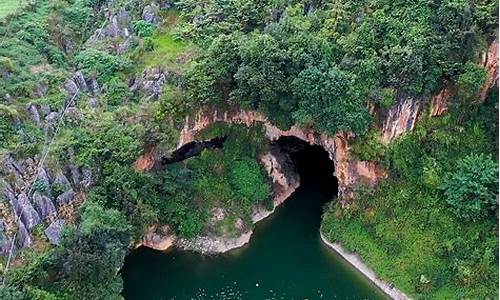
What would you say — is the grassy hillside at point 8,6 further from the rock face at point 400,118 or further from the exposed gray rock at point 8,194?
the rock face at point 400,118

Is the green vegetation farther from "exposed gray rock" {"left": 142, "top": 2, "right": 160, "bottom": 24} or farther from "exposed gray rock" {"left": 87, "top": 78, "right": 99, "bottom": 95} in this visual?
"exposed gray rock" {"left": 142, "top": 2, "right": 160, "bottom": 24}

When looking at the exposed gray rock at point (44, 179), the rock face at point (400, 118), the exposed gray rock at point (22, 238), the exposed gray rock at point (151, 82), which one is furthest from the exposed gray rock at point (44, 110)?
the rock face at point (400, 118)

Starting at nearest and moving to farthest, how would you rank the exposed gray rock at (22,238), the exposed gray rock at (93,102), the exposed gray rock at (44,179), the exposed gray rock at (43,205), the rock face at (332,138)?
the exposed gray rock at (22,238), the exposed gray rock at (43,205), the exposed gray rock at (44,179), the rock face at (332,138), the exposed gray rock at (93,102)

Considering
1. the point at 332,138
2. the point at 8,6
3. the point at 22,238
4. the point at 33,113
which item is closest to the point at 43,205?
the point at 22,238

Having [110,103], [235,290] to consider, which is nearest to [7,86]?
[110,103]

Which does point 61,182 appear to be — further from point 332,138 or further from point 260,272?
point 332,138

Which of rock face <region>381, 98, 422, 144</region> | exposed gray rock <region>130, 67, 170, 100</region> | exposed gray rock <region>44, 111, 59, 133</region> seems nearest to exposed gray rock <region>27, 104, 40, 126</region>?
exposed gray rock <region>44, 111, 59, 133</region>

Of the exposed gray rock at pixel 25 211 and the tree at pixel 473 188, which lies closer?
the exposed gray rock at pixel 25 211

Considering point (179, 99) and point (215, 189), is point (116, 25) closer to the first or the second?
point (179, 99)
